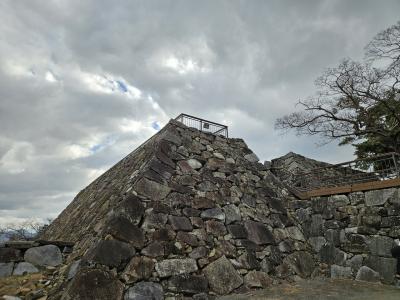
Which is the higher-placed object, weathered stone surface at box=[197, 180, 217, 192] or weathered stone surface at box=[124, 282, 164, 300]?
weathered stone surface at box=[197, 180, 217, 192]

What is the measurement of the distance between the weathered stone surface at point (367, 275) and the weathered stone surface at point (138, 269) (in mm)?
4964

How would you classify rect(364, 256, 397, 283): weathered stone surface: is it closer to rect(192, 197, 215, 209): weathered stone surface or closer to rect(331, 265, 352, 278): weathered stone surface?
rect(331, 265, 352, 278): weathered stone surface

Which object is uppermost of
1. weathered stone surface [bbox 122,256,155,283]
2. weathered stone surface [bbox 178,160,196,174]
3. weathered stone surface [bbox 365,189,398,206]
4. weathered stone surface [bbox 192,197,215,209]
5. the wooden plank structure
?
weathered stone surface [bbox 178,160,196,174]

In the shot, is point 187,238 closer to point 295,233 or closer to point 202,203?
point 202,203

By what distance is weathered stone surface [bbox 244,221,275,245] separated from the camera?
7.28m

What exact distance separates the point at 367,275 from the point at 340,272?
644 millimetres

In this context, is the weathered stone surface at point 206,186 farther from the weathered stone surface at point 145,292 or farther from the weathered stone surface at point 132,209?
the weathered stone surface at point 145,292

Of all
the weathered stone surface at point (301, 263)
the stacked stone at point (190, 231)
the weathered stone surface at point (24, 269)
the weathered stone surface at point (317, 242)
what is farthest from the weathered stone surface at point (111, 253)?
the weathered stone surface at point (317, 242)

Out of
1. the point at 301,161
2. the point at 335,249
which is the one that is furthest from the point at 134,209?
the point at 301,161

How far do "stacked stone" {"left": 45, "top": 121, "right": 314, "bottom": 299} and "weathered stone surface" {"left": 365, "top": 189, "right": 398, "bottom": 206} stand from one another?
1.98m

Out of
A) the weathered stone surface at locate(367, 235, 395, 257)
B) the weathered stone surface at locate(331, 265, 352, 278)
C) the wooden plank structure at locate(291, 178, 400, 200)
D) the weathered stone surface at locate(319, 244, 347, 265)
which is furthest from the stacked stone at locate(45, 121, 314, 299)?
the weathered stone surface at locate(367, 235, 395, 257)

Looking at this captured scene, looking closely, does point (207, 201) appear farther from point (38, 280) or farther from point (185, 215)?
point (38, 280)

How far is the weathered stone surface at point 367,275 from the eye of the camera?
6.88 metres

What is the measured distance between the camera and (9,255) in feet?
18.9
